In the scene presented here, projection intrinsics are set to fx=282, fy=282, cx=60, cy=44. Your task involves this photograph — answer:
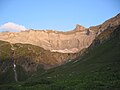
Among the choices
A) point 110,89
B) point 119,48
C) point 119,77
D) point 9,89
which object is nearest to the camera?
point 110,89

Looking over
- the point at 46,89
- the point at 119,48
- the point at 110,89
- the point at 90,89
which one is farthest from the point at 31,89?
the point at 119,48

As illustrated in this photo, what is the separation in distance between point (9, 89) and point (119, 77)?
19.2 metres

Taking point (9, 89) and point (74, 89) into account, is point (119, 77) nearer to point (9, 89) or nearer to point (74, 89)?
point (74, 89)

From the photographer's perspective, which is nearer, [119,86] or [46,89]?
[119,86]

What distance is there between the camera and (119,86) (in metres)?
34.7

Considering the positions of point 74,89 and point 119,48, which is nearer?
point 74,89

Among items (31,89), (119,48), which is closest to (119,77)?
(31,89)

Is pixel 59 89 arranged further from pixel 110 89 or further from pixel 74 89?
pixel 110 89

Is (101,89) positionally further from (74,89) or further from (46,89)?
(46,89)

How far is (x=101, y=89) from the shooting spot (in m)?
34.5

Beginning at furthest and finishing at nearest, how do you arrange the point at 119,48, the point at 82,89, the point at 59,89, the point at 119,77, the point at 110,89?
1. the point at 119,48
2. the point at 119,77
3. the point at 59,89
4. the point at 82,89
5. the point at 110,89

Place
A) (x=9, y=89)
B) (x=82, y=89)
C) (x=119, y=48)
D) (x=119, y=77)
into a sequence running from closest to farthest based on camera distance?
(x=82, y=89), (x=119, y=77), (x=9, y=89), (x=119, y=48)

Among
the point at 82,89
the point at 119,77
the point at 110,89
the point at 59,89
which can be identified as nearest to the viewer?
the point at 110,89

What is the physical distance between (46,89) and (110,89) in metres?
11.6
